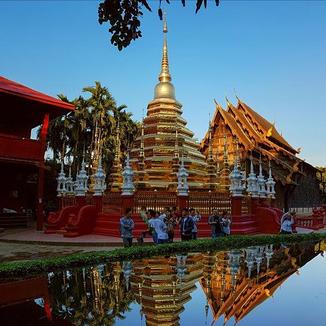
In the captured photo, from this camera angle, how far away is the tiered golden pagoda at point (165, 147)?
21.8 meters

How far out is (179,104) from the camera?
26.6m

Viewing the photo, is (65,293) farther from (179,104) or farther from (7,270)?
(179,104)

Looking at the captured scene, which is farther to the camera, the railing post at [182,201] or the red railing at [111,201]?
the red railing at [111,201]

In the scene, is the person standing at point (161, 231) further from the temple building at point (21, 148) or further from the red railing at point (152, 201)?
the temple building at point (21, 148)

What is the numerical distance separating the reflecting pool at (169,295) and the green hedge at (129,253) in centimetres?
37

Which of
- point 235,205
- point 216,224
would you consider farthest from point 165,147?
point 216,224

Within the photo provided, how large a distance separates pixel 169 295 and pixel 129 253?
Answer: 4072mm

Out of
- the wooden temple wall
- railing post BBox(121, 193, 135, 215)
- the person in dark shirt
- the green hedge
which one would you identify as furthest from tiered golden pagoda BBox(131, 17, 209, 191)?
the green hedge

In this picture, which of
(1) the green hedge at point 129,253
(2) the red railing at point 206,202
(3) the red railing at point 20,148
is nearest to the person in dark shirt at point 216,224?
(1) the green hedge at point 129,253

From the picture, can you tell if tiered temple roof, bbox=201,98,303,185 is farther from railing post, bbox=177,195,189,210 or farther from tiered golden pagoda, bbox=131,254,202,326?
tiered golden pagoda, bbox=131,254,202,326

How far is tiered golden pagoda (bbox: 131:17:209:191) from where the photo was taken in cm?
2175

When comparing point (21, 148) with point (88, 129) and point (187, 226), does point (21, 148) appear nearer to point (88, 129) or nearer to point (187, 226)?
point (187, 226)

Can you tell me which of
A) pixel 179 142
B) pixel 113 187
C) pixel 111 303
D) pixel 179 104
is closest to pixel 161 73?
pixel 179 104

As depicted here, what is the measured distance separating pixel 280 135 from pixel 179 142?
23487 millimetres
